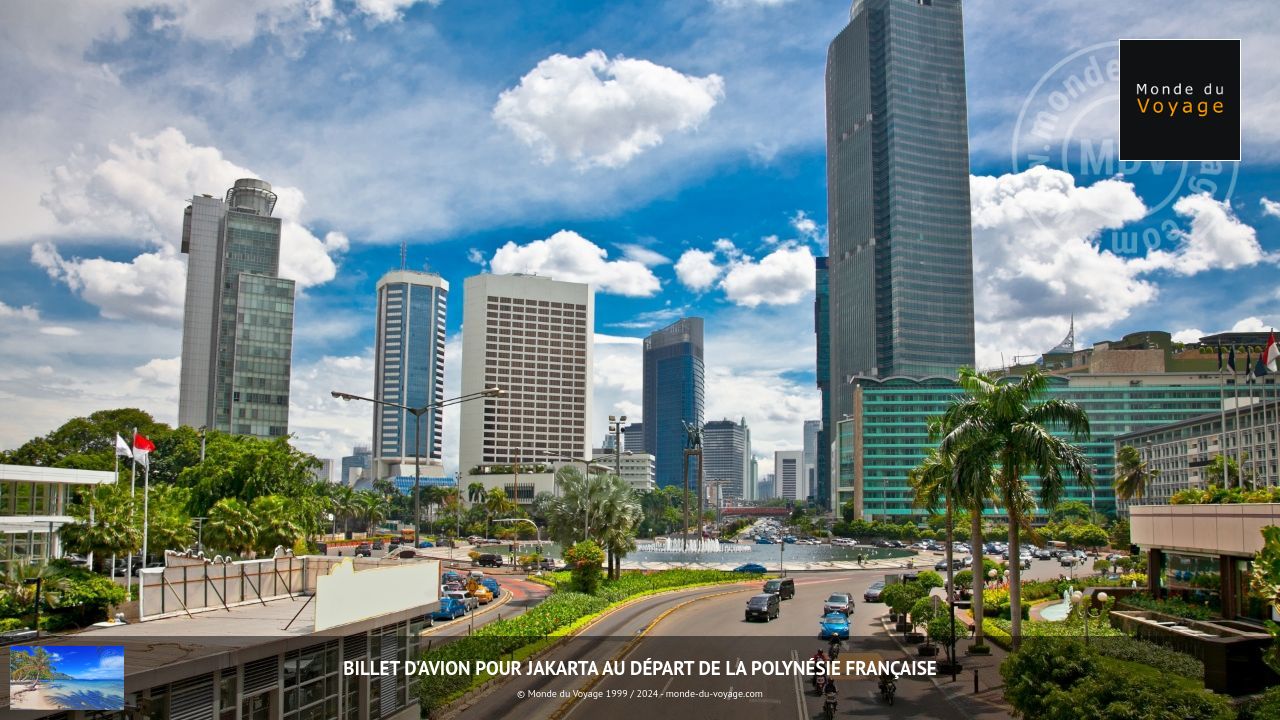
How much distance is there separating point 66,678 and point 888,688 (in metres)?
22.7

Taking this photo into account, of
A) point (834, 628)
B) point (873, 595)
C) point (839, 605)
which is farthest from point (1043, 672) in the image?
point (873, 595)

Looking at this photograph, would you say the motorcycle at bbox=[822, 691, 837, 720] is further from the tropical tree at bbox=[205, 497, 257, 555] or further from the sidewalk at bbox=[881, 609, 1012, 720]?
the tropical tree at bbox=[205, 497, 257, 555]

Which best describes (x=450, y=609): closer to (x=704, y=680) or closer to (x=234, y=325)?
(x=704, y=680)

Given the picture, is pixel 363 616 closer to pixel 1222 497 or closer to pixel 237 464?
pixel 1222 497

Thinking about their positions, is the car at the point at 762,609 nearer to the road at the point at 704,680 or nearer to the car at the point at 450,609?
the road at the point at 704,680

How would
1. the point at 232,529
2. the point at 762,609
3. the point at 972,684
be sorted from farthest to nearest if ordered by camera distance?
the point at 762,609 → the point at 232,529 → the point at 972,684

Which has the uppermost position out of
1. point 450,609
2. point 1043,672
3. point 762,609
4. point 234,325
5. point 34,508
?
point 234,325

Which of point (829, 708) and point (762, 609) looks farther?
point (762, 609)

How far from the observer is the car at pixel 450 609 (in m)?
49.1

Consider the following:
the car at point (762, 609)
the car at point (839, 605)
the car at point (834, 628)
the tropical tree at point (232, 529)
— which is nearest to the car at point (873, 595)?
the car at point (839, 605)

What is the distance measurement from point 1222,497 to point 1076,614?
7.94 meters

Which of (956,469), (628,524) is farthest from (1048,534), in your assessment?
(956,469)

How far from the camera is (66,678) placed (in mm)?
13977

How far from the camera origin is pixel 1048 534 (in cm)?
13412
